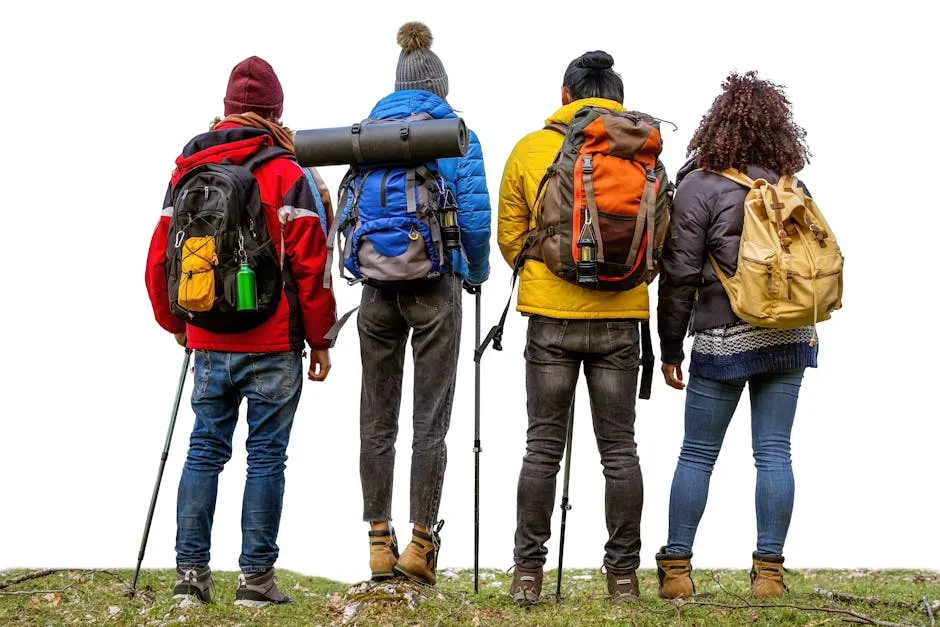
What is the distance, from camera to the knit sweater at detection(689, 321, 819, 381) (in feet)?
24.2

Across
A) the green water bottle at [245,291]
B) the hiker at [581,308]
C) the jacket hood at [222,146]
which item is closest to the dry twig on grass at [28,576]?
the green water bottle at [245,291]

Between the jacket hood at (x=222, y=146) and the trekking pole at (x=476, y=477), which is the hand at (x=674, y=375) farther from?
the jacket hood at (x=222, y=146)

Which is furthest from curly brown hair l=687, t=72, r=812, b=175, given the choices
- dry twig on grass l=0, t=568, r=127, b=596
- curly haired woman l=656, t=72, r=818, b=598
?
dry twig on grass l=0, t=568, r=127, b=596

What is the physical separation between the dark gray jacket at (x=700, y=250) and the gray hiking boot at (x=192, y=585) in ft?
11.1

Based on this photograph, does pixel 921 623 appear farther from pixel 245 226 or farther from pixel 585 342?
pixel 245 226

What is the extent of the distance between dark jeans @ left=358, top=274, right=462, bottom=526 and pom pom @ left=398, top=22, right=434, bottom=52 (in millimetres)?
1551

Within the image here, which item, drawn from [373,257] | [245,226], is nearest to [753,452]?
[373,257]

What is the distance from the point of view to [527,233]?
291 inches

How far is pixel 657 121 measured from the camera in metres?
7.25

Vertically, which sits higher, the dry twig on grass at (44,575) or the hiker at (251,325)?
the hiker at (251,325)

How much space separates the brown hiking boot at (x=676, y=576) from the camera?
7.63 metres

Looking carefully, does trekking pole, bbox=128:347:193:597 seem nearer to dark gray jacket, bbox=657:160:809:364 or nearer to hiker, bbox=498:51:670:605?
hiker, bbox=498:51:670:605

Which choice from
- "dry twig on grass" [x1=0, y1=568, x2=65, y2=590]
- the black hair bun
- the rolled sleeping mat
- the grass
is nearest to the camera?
the grass

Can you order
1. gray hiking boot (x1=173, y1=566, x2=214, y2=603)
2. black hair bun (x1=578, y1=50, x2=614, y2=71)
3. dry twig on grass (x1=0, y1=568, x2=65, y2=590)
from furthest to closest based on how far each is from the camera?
dry twig on grass (x1=0, y1=568, x2=65, y2=590) → gray hiking boot (x1=173, y1=566, x2=214, y2=603) → black hair bun (x1=578, y1=50, x2=614, y2=71)
